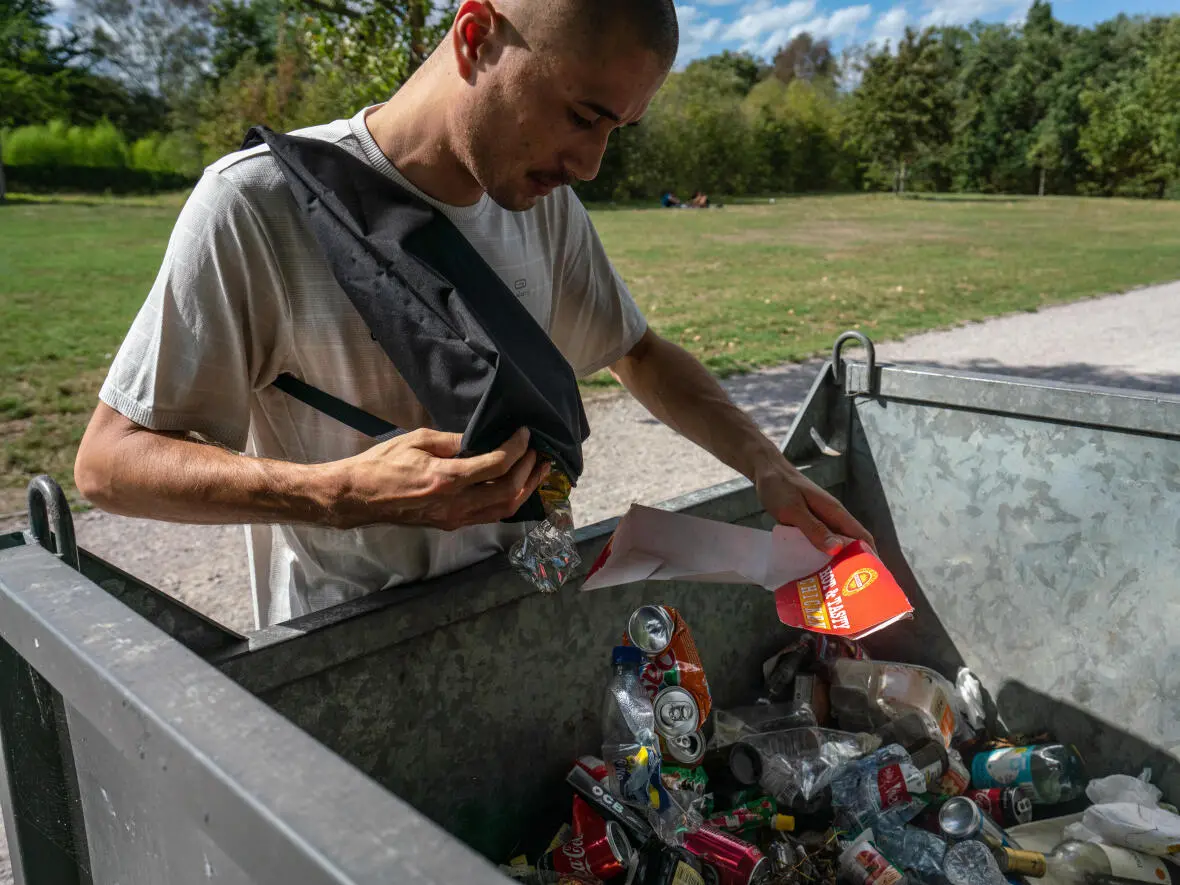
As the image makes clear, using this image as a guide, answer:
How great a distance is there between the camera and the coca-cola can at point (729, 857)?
1.85m

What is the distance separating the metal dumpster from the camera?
841 mm

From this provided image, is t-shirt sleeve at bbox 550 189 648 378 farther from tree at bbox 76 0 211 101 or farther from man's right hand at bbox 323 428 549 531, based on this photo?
tree at bbox 76 0 211 101

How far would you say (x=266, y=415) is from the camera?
171 centimetres

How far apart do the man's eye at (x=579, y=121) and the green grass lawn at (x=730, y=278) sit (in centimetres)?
488

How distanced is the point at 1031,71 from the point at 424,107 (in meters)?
59.8

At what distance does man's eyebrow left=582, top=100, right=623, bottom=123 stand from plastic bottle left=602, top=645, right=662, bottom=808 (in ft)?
3.19

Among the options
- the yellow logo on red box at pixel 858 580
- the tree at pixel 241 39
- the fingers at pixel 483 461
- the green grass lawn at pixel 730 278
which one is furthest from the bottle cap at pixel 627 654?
the tree at pixel 241 39

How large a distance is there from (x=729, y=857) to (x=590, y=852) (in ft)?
0.86

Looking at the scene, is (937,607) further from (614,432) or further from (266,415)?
(614,432)

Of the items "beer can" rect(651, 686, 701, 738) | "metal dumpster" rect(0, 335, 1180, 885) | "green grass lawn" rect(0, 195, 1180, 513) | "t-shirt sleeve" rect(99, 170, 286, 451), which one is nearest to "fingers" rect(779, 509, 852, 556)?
"metal dumpster" rect(0, 335, 1180, 885)

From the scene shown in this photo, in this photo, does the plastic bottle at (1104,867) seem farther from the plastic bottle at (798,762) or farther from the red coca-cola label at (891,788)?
the plastic bottle at (798,762)

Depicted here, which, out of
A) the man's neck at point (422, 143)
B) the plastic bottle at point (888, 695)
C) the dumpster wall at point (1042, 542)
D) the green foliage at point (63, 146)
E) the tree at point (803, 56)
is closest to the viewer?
the man's neck at point (422, 143)

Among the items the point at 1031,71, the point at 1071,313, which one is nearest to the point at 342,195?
the point at 1071,313

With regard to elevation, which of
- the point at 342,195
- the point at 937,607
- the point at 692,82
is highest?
the point at 692,82
